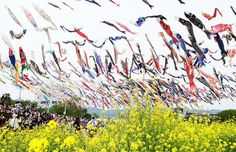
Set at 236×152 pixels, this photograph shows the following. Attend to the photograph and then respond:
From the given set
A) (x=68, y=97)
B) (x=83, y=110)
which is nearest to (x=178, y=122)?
(x=68, y=97)

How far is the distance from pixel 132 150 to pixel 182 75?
1293 centimetres

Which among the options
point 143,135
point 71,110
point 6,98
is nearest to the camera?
point 143,135

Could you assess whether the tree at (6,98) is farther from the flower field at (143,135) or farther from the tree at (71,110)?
the flower field at (143,135)

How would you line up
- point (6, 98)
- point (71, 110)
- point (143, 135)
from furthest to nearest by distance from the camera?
point (71, 110) < point (6, 98) < point (143, 135)

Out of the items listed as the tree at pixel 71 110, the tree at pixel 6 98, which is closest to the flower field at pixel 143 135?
the tree at pixel 6 98

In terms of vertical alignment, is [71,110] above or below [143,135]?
above

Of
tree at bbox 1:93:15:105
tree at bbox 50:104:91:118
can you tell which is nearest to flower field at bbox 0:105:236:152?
tree at bbox 1:93:15:105

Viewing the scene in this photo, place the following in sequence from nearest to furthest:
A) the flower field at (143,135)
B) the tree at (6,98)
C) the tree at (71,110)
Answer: the flower field at (143,135)
the tree at (6,98)
the tree at (71,110)

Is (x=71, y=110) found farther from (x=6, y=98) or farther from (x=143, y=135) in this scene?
(x=143, y=135)

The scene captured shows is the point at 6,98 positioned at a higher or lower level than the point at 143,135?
higher

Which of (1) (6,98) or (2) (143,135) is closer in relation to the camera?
(2) (143,135)

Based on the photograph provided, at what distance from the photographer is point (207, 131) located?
9281 millimetres

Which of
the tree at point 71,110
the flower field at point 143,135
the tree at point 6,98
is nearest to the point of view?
the flower field at point 143,135

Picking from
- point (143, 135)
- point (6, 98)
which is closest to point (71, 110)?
point (6, 98)
